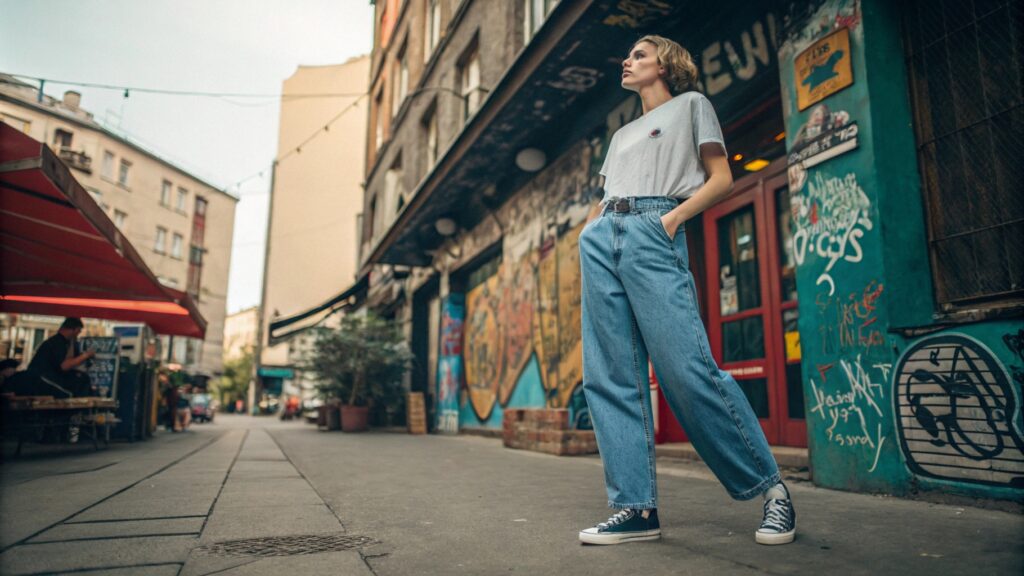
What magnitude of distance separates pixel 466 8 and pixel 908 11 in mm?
9202

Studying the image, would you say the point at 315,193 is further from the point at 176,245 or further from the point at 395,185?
the point at 395,185

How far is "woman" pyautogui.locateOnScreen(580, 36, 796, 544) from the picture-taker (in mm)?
1887

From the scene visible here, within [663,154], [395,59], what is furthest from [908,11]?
[395,59]

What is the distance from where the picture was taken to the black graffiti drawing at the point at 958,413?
2461 millimetres

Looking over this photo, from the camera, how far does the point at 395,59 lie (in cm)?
1662

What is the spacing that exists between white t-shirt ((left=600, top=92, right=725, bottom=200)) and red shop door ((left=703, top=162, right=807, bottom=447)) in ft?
8.91

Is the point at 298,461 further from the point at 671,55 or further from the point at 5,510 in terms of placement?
the point at 671,55

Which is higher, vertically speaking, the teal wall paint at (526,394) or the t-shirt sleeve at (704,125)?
the t-shirt sleeve at (704,125)

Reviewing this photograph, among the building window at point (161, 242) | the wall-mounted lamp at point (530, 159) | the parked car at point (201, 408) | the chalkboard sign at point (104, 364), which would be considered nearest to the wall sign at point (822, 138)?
the wall-mounted lamp at point (530, 159)

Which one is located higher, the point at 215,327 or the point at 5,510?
the point at 215,327

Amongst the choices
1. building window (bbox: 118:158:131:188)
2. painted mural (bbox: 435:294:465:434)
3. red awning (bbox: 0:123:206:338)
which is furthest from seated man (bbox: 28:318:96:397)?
building window (bbox: 118:158:131:188)

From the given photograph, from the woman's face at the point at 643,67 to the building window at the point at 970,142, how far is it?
1.78m

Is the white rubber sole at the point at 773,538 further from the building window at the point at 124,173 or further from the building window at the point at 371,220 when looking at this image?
the building window at the point at 124,173

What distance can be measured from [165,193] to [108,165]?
4.09 meters
